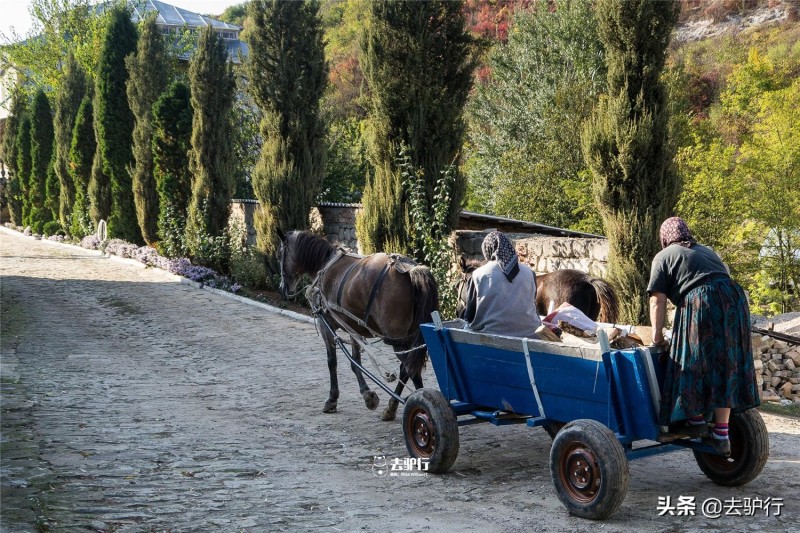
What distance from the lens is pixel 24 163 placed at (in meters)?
41.8

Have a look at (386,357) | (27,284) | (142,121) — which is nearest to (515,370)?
(386,357)

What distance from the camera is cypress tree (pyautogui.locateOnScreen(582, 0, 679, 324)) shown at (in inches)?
396

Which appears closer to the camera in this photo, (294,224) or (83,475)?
(83,475)

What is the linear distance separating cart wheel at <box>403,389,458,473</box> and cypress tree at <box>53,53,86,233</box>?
3230cm

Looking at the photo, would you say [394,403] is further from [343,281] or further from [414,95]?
[414,95]

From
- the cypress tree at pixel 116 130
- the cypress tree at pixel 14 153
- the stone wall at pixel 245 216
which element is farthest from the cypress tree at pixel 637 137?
the cypress tree at pixel 14 153

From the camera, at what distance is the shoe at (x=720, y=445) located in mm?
5355

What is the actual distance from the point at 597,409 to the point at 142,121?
23.7 m

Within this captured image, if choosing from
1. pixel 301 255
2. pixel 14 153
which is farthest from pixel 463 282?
pixel 14 153

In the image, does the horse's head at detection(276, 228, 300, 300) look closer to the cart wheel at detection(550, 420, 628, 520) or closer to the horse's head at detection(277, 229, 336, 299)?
the horse's head at detection(277, 229, 336, 299)

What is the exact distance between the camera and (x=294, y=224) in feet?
59.7

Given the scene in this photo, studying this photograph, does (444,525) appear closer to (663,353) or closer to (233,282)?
(663,353)

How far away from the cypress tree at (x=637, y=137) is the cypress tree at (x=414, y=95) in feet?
13.2

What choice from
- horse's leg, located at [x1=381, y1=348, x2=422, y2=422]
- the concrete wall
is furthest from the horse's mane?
horse's leg, located at [x1=381, y1=348, x2=422, y2=422]
